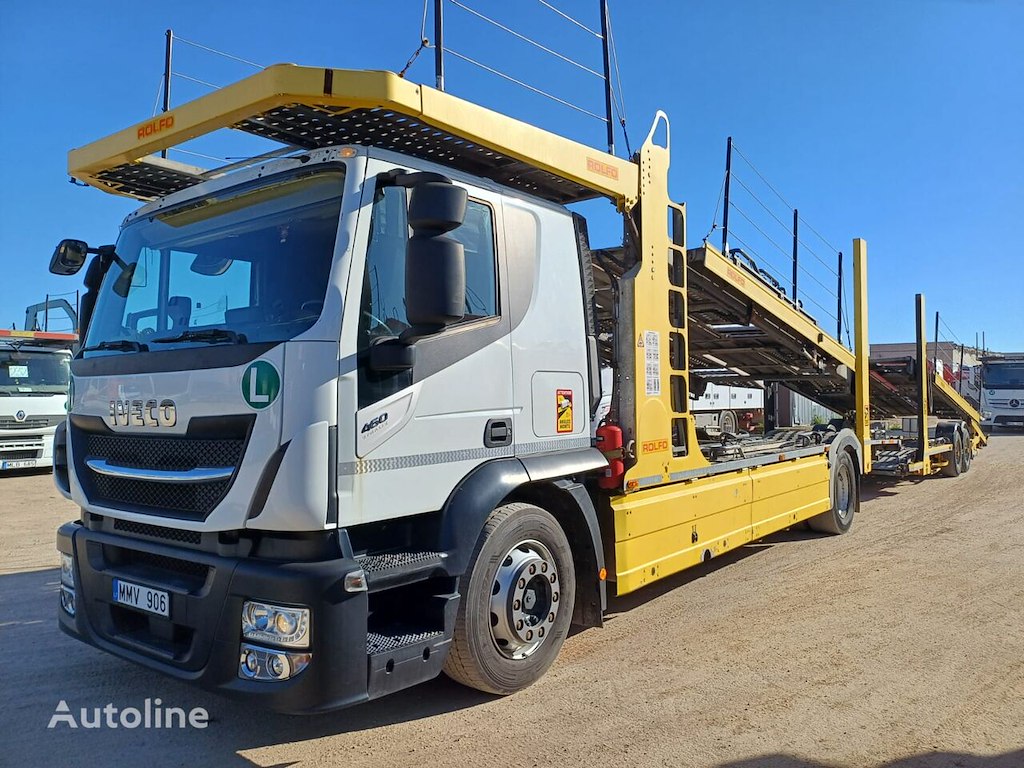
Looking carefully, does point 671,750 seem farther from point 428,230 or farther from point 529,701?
point 428,230

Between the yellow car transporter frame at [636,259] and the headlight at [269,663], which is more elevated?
the yellow car transporter frame at [636,259]

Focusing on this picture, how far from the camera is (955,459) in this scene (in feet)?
43.6

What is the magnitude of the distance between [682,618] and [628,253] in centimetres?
265

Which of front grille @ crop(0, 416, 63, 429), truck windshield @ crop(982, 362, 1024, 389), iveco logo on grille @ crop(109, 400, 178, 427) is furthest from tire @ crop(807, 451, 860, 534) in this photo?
truck windshield @ crop(982, 362, 1024, 389)

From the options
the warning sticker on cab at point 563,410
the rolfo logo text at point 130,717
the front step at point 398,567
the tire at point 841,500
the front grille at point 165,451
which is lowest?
the rolfo logo text at point 130,717

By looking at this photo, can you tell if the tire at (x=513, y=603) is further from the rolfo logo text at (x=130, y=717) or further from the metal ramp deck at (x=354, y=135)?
the metal ramp deck at (x=354, y=135)

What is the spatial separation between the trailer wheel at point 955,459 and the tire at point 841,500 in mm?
5501

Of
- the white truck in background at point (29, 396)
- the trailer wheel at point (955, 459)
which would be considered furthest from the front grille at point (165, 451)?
the trailer wheel at point (955, 459)

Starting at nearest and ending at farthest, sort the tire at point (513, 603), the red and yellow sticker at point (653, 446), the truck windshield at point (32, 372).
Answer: the tire at point (513, 603)
the red and yellow sticker at point (653, 446)
the truck windshield at point (32, 372)

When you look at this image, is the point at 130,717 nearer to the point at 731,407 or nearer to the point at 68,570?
the point at 68,570

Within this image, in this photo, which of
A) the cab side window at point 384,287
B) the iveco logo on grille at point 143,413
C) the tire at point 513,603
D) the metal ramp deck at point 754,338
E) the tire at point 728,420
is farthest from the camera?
the tire at point 728,420

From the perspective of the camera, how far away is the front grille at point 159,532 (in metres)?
3.36

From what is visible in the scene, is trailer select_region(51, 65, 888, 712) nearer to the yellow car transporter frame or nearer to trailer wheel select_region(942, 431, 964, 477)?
the yellow car transporter frame

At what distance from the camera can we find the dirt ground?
338cm
